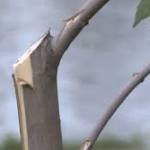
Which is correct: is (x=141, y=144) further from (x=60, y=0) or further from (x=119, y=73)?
(x=60, y=0)

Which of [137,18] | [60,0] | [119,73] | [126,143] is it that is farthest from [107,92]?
[137,18]

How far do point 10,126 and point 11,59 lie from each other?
0.45 m

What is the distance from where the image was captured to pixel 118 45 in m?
4.16

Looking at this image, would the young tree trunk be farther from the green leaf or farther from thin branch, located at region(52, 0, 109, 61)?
the green leaf

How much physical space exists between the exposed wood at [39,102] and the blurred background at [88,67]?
2.66m

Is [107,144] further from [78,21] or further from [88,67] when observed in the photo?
[78,21]

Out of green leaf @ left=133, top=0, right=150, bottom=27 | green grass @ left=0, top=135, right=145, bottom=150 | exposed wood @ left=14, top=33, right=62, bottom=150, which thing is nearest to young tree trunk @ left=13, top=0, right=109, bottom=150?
exposed wood @ left=14, top=33, right=62, bottom=150

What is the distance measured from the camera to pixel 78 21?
0.63 meters

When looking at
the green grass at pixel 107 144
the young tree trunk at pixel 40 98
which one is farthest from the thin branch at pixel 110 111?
the green grass at pixel 107 144

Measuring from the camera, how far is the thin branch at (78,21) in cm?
62

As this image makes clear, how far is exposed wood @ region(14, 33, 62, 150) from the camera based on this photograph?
642 mm

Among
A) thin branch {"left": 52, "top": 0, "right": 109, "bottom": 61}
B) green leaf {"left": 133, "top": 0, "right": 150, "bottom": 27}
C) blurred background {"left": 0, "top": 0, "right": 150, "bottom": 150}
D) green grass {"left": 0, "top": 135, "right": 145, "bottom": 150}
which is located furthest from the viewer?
blurred background {"left": 0, "top": 0, "right": 150, "bottom": 150}

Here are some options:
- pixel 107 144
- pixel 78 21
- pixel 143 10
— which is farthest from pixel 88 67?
pixel 78 21

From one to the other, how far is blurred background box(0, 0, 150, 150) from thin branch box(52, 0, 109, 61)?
269 cm
